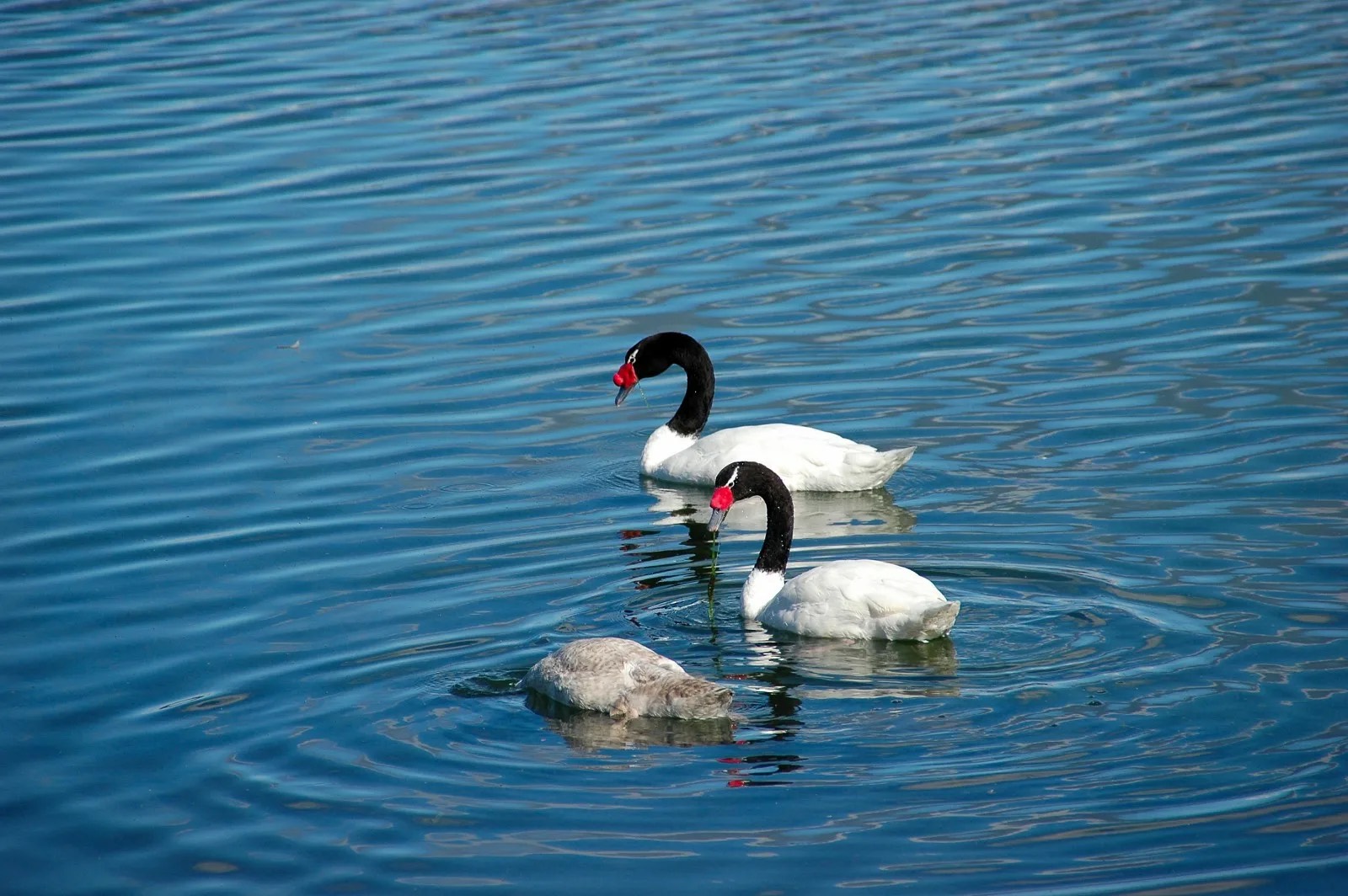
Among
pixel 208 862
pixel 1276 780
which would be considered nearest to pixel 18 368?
pixel 208 862

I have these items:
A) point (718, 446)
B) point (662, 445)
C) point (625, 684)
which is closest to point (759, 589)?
point (625, 684)

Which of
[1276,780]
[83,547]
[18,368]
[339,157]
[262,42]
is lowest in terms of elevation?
[1276,780]

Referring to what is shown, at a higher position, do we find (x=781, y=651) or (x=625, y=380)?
(x=625, y=380)

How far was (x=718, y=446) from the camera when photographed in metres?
13.4

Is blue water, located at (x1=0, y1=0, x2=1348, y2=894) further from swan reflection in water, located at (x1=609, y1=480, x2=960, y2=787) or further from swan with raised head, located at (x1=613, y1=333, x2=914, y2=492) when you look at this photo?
swan with raised head, located at (x1=613, y1=333, x2=914, y2=492)

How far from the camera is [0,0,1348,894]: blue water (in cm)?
802

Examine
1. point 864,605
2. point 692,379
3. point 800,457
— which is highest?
point 692,379

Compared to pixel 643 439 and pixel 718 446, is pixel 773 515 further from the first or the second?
pixel 643 439

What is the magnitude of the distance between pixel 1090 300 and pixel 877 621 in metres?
7.45

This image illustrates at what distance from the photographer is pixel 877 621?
32.3 feet

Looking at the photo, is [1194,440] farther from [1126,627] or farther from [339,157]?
[339,157]

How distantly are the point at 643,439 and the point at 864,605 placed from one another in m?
5.19

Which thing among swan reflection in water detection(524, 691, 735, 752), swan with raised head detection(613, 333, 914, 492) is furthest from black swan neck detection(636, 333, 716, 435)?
swan reflection in water detection(524, 691, 735, 752)

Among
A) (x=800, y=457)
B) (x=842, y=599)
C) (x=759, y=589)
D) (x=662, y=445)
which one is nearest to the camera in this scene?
(x=842, y=599)
